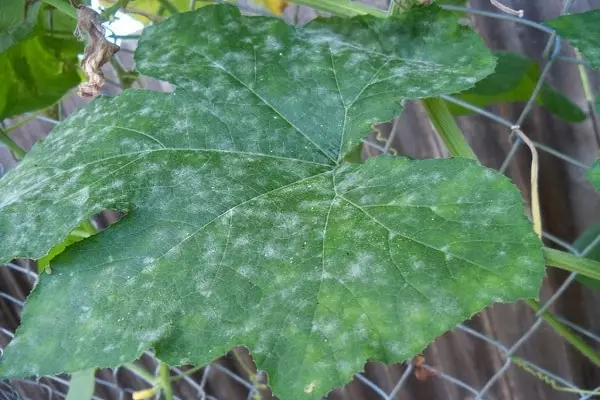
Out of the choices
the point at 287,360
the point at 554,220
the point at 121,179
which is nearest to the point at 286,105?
the point at 121,179

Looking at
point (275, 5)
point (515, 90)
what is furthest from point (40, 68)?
point (515, 90)

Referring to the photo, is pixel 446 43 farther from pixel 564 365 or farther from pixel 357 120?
pixel 564 365

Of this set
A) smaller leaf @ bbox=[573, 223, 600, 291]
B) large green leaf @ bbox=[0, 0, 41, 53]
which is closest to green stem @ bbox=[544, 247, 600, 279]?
smaller leaf @ bbox=[573, 223, 600, 291]

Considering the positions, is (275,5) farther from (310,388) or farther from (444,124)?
(310,388)

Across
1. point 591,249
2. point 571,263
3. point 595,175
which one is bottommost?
point 591,249

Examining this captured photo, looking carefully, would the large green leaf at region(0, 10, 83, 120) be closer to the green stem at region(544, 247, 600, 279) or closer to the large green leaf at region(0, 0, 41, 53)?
the large green leaf at region(0, 0, 41, 53)

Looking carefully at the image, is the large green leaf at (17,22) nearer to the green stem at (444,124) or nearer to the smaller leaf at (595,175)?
the green stem at (444,124)

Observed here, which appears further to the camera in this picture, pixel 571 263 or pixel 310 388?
pixel 571 263
